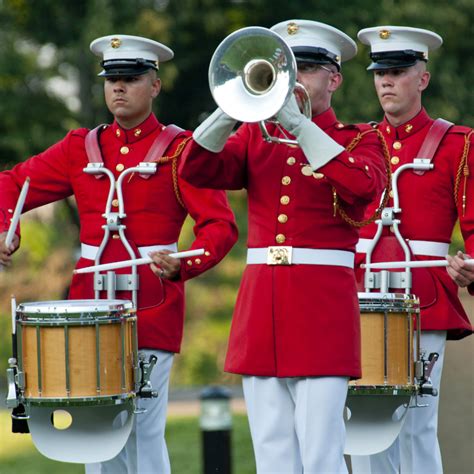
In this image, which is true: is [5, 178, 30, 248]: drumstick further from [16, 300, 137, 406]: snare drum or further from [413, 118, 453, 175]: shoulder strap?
[413, 118, 453, 175]: shoulder strap

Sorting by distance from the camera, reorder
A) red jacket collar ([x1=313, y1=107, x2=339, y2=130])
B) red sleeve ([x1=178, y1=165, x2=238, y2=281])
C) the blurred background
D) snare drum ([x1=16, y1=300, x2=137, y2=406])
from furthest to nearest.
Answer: the blurred background < red sleeve ([x1=178, y1=165, x2=238, y2=281]) < snare drum ([x1=16, y1=300, x2=137, y2=406]) < red jacket collar ([x1=313, y1=107, x2=339, y2=130])

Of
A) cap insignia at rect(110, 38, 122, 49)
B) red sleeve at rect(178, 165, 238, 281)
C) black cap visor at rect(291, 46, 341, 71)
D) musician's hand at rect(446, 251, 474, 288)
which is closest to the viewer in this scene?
black cap visor at rect(291, 46, 341, 71)

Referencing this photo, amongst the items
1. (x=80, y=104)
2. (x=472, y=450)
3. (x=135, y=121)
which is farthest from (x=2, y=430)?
(x=135, y=121)

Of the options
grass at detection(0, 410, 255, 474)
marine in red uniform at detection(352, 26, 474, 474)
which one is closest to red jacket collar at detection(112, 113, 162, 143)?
marine in red uniform at detection(352, 26, 474, 474)

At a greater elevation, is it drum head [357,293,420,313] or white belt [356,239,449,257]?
white belt [356,239,449,257]

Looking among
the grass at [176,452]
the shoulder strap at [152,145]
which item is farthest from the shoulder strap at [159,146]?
the grass at [176,452]

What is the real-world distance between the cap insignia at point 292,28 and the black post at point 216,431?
88.7 inches

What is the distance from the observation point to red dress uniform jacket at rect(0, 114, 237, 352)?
8.08 meters

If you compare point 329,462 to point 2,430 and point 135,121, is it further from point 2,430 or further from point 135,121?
point 2,430

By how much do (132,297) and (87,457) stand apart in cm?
78

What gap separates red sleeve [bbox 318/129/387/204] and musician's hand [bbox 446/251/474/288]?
71cm

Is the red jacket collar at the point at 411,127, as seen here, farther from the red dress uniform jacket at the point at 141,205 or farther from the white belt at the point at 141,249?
the white belt at the point at 141,249

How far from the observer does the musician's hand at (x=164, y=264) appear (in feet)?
25.2

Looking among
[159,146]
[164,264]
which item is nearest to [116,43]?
[159,146]
